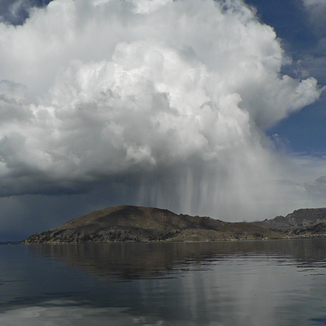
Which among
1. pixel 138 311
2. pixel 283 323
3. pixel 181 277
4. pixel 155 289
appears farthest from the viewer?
pixel 181 277

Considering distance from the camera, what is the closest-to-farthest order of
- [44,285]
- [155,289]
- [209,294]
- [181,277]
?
[209,294]
[155,289]
[44,285]
[181,277]

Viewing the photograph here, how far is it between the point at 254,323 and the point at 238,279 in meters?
29.3

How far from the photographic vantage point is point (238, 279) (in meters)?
58.8

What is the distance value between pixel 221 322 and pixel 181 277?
31.8 metres

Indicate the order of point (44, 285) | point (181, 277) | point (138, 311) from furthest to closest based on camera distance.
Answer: point (181, 277) < point (44, 285) < point (138, 311)

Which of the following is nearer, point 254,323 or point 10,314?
point 254,323

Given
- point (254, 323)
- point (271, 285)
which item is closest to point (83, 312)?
point (254, 323)

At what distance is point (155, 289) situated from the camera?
49000mm

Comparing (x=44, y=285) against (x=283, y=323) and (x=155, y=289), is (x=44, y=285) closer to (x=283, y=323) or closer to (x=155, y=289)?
(x=155, y=289)

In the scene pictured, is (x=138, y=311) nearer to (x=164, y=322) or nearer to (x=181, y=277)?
(x=164, y=322)

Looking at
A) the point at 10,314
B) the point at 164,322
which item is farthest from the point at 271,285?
the point at 10,314

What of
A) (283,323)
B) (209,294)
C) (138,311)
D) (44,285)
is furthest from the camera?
(44,285)

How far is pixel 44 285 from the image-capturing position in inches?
2285

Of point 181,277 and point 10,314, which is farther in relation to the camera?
point 181,277
